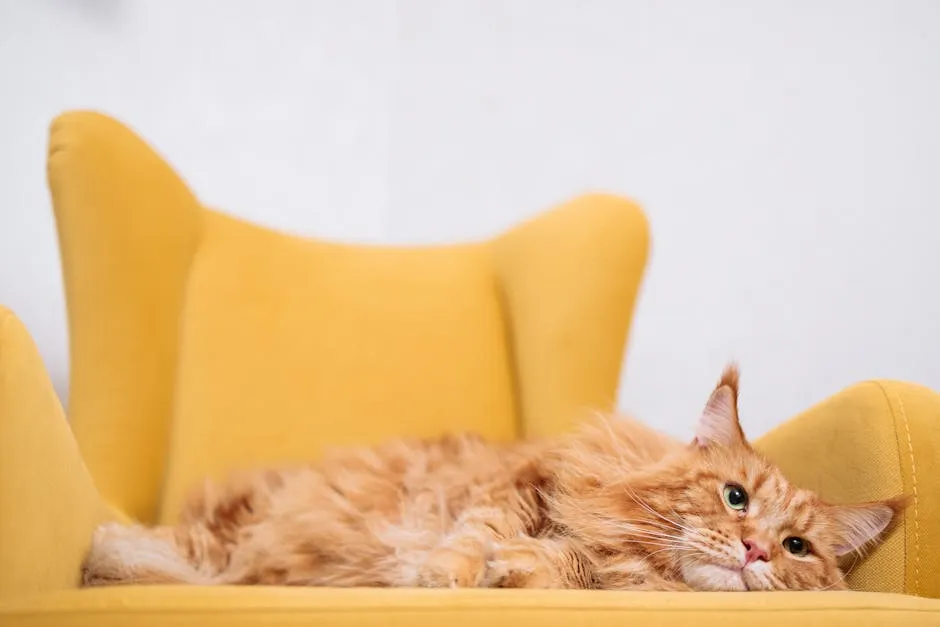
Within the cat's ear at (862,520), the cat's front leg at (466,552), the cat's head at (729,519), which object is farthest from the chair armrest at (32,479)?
the cat's ear at (862,520)

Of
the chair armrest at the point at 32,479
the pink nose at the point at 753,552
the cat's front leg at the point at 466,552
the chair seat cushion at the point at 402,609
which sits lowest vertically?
the pink nose at the point at 753,552

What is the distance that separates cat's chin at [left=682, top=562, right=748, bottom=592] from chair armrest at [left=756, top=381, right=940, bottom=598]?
0.21m

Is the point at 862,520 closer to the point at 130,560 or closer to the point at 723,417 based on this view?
the point at 723,417

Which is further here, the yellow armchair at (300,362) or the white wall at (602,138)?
the white wall at (602,138)

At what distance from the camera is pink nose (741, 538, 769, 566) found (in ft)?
3.29

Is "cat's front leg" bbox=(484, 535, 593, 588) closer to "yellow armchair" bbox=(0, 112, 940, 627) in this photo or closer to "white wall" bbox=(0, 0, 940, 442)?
"yellow armchair" bbox=(0, 112, 940, 627)

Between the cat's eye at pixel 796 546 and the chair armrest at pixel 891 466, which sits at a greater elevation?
the chair armrest at pixel 891 466

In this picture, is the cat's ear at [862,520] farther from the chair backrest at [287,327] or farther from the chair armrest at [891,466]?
the chair backrest at [287,327]

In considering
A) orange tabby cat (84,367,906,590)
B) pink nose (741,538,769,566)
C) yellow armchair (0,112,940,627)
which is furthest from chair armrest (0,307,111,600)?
pink nose (741,538,769,566)

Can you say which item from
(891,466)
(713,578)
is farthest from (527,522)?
(891,466)

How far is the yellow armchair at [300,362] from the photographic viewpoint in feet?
3.15

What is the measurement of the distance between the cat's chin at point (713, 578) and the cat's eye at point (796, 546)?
12cm

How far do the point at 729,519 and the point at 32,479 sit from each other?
897 millimetres

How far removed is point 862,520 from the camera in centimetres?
104
